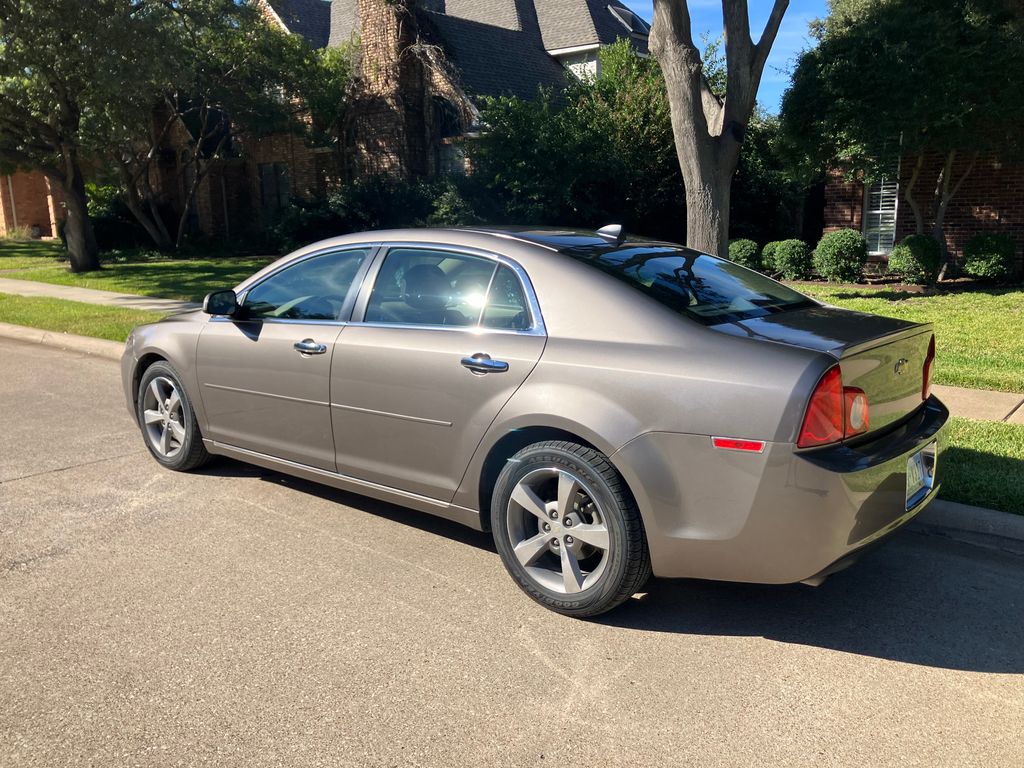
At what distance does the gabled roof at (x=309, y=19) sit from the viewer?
29.0m

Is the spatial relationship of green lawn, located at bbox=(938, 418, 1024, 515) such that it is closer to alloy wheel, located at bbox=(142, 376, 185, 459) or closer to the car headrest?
the car headrest

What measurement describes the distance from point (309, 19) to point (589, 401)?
31.5 metres

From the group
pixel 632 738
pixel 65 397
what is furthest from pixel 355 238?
pixel 65 397

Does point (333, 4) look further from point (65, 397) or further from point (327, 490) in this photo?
point (327, 490)

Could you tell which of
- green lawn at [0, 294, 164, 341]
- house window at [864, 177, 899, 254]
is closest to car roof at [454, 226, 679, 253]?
green lawn at [0, 294, 164, 341]

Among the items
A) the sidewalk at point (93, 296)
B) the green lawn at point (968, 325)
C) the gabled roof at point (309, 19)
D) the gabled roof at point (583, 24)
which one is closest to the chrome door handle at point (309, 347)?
the green lawn at point (968, 325)

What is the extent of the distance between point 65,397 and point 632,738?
694 centimetres

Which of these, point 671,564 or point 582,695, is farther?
point 671,564

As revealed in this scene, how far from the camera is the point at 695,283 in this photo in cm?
430

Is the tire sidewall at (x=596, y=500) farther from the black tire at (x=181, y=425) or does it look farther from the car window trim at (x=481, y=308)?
the black tire at (x=181, y=425)

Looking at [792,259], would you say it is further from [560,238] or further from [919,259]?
[560,238]

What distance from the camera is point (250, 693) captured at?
326 cm

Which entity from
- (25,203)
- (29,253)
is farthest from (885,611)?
(25,203)

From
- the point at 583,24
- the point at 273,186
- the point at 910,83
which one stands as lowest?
the point at 273,186
